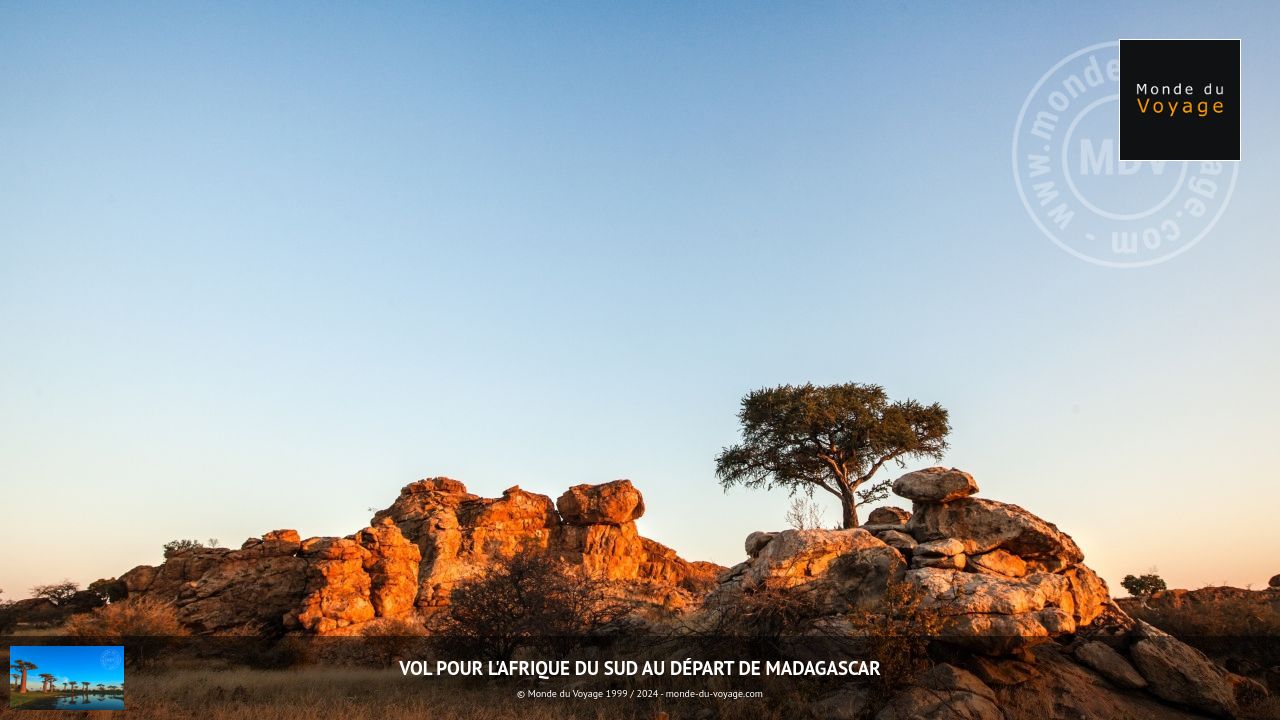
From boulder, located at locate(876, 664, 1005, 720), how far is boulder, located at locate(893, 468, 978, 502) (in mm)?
5279

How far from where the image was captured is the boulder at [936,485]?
1848 centimetres

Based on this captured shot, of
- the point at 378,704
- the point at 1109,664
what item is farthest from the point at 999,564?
the point at 378,704

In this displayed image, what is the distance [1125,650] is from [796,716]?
779 cm

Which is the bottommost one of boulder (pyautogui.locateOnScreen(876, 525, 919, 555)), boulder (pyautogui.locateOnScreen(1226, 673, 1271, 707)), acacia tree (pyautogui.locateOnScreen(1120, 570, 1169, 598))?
acacia tree (pyautogui.locateOnScreen(1120, 570, 1169, 598))

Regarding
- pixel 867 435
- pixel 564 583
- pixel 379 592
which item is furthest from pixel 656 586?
pixel 564 583

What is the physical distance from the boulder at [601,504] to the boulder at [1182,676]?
37.4m

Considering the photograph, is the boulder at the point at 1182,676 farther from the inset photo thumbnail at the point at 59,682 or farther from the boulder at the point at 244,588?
the boulder at the point at 244,588

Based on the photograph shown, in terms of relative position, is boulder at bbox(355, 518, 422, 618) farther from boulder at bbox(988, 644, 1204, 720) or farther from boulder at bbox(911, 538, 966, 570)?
boulder at bbox(988, 644, 1204, 720)

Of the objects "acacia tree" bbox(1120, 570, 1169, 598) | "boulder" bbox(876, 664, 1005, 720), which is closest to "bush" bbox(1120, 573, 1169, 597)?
"acacia tree" bbox(1120, 570, 1169, 598)

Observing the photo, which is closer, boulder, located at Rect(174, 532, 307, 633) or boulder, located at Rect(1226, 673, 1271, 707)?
boulder, located at Rect(1226, 673, 1271, 707)

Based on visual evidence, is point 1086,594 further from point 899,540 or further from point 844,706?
point 844,706

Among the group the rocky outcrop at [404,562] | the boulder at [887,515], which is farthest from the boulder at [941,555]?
the rocky outcrop at [404,562]

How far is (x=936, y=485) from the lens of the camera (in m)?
18.7

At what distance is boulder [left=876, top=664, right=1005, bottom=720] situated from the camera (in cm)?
1302
